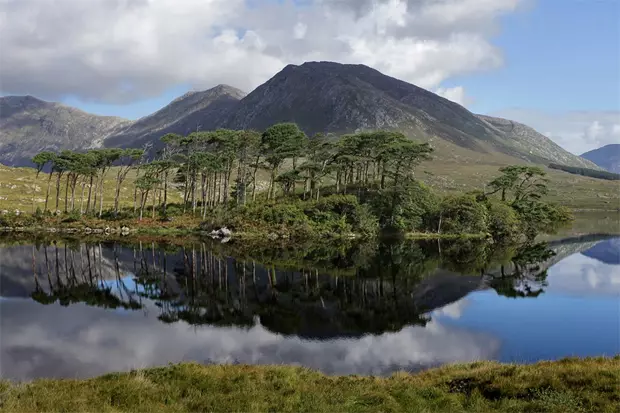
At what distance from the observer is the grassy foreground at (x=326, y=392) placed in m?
14.5

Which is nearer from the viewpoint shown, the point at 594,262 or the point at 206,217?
the point at 594,262

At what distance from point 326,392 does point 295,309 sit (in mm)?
20894

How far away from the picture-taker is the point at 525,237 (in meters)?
101

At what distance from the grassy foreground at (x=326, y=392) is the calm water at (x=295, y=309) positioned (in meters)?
6.17

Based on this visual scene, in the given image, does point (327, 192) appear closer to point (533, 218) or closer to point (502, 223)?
point (502, 223)

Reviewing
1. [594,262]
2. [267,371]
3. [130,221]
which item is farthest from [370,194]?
[267,371]

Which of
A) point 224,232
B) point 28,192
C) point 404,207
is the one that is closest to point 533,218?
point 404,207

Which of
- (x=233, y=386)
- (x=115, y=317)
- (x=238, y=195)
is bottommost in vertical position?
(x=115, y=317)

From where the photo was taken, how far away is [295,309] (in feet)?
124

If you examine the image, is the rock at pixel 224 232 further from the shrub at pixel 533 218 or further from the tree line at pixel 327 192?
the shrub at pixel 533 218

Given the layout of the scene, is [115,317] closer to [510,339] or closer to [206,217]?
[510,339]

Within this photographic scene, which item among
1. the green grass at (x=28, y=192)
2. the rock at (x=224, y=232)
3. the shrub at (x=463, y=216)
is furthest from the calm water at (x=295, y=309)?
the green grass at (x=28, y=192)

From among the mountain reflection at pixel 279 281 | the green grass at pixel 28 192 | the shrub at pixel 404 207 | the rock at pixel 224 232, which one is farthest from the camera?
the green grass at pixel 28 192

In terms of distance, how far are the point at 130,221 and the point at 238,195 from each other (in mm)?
24312
